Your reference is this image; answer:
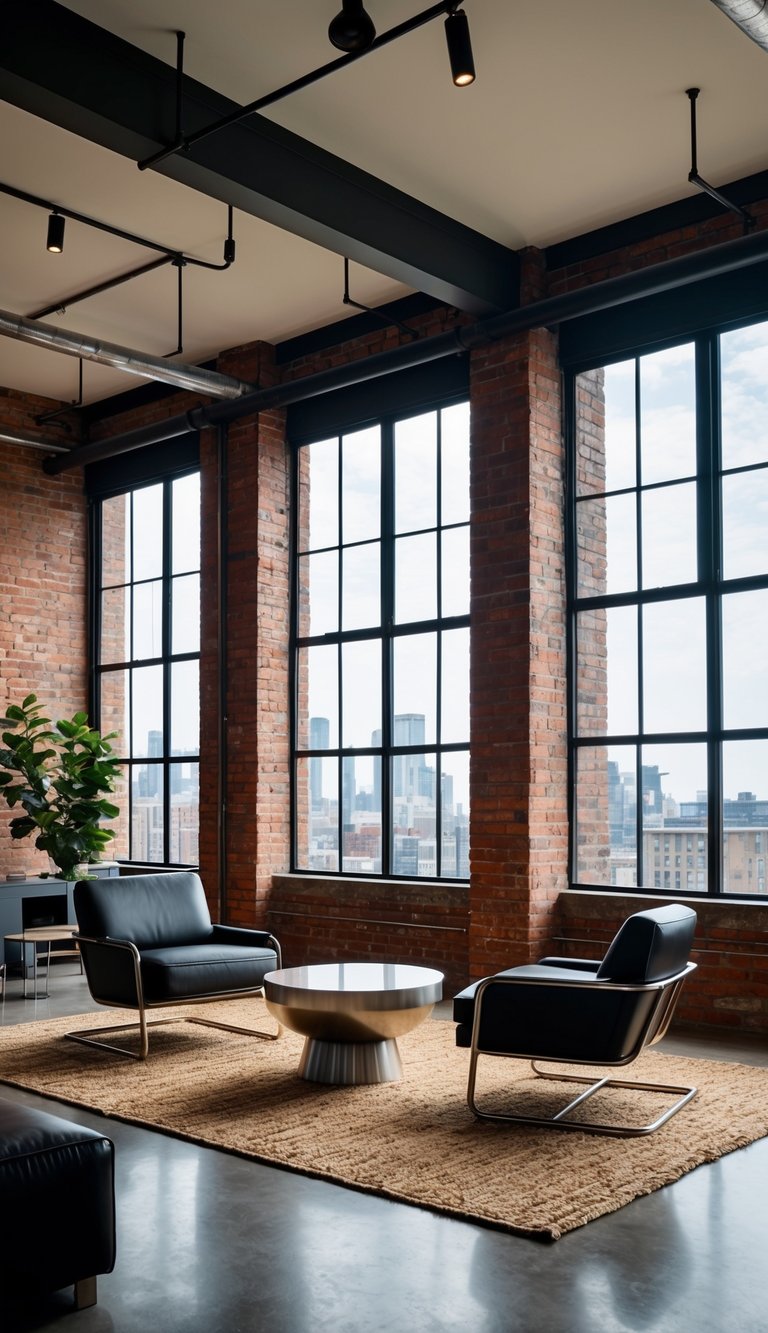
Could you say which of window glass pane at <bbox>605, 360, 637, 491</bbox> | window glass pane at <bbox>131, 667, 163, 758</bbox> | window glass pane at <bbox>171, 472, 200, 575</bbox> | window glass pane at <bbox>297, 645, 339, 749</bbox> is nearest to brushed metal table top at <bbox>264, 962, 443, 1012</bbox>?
window glass pane at <bbox>297, 645, 339, 749</bbox>

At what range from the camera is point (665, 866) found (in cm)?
679

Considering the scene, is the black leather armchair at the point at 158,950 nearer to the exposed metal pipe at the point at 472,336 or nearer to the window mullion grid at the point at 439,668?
the window mullion grid at the point at 439,668

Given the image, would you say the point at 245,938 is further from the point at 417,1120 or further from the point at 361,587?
the point at 361,587

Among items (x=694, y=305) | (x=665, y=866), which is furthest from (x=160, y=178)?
(x=665, y=866)

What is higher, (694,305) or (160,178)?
(160,178)

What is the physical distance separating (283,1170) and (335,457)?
576 cm

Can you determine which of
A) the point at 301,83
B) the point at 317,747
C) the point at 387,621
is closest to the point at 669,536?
the point at 387,621

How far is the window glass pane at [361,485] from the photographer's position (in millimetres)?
8562

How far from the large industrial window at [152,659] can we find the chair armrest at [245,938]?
8.94 feet

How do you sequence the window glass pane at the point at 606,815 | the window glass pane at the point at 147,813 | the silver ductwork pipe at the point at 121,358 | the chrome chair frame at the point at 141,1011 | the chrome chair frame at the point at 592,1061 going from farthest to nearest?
the window glass pane at the point at 147,813
the silver ductwork pipe at the point at 121,358
the window glass pane at the point at 606,815
the chrome chair frame at the point at 141,1011
the chrome chair frame at the point at 592,1061

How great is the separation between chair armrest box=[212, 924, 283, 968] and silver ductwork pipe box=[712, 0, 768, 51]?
4.88 meters

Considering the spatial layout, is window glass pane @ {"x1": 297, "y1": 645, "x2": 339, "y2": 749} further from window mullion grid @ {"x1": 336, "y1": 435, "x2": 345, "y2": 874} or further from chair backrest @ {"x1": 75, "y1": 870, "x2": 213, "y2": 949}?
chair backrest @ {"x1": 75, "y1": 870, "x2": 213, "y2": 949}

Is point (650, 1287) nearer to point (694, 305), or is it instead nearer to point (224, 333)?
point (694, 305)

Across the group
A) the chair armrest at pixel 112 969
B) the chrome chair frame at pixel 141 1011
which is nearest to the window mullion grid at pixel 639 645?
the chrome chair frame at pixel 141 1011
